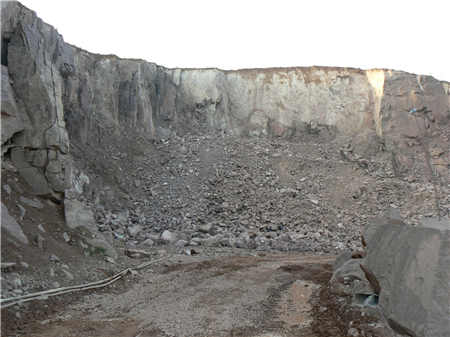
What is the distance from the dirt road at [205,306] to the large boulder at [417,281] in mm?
1012

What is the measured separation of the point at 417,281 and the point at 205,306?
3.72 metres

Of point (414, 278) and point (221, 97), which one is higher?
point (221, 97)

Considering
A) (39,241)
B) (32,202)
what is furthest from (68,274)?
(32,202)

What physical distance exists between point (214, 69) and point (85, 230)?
1890cm

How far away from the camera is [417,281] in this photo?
5.10 m

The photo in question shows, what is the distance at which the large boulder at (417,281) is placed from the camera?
15.4 ft

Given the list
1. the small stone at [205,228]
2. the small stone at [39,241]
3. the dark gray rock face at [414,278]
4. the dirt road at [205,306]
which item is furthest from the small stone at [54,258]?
the small stone at [205,228]

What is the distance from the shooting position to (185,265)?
1134 cm

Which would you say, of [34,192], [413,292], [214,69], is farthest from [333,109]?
[413,292]

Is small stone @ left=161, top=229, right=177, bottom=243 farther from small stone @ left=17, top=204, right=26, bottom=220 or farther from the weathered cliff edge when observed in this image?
small stone @ left=17, top=204, right=26, bottom=220

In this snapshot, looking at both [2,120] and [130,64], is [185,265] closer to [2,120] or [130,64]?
[2,120]

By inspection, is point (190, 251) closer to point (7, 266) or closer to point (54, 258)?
point (54, 258)

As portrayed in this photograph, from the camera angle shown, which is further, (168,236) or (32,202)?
(168,236)

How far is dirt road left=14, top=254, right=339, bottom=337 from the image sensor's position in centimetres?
599
